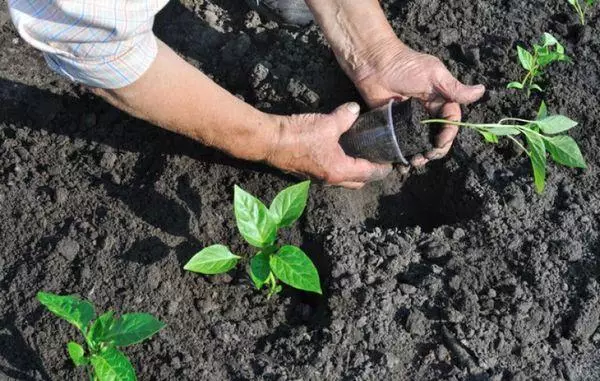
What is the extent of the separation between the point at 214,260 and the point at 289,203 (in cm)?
26

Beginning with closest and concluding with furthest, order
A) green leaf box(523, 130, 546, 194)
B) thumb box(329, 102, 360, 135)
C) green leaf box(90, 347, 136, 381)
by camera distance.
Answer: green leaf box(90, 347, 136, 381), green leaf box(523, 130, 546, 194), thumb box(329, 102, 360, 135)

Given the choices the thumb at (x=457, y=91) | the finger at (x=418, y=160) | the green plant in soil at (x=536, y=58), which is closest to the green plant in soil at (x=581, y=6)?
the green plant in soil at (x=536, y=58)

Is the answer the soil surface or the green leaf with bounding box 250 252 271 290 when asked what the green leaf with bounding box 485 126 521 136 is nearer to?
the soil surface

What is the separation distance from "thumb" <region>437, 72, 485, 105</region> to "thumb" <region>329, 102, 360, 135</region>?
281 mm

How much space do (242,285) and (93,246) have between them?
0.46 meters

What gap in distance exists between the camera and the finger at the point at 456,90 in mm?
2264

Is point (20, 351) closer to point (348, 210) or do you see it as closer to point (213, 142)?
point (213, 142)

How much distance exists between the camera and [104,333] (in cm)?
188

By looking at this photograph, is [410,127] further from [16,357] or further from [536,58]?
[16,357]

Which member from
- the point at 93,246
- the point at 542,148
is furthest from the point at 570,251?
the point at 93,246

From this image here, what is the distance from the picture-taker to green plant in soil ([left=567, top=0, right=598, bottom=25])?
99.7 inches

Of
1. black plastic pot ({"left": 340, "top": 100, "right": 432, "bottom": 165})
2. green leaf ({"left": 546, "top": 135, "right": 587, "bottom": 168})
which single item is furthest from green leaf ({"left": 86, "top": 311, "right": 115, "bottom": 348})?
green leaf ({"left": 546, "top": 135, "right": 587, "bottom": 168})

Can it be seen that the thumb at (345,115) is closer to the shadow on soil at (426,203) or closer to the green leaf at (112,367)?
the shadow on soil at (426,203)

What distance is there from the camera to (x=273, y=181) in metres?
2.36
